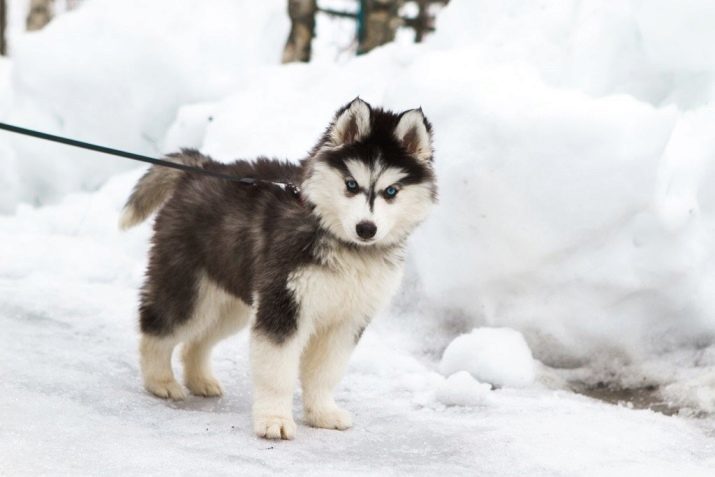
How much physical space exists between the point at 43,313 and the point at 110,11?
4.92 meters

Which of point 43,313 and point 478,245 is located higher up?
point 478,245

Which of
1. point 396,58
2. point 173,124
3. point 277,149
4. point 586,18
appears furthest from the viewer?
point 173,124

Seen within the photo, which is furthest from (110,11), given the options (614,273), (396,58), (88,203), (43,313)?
(614,273)

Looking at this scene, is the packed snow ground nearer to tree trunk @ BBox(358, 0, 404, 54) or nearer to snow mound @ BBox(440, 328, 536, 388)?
snow mound @ BBox(440, 328, 536, 388)

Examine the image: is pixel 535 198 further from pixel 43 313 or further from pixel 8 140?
pixel 8 140

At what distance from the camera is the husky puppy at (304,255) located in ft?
12.2

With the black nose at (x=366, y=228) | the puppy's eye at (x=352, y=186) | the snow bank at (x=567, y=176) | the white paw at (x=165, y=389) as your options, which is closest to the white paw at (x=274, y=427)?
the white paw at (x=165, y=389)

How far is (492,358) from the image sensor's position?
5.05 meters

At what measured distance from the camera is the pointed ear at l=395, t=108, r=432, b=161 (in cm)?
379

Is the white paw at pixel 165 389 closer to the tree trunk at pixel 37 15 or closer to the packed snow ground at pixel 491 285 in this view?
the packed snow ground at pixel 491 285

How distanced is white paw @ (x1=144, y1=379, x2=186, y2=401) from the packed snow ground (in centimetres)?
7

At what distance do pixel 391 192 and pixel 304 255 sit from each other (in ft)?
1.40

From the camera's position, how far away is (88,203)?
8500 mm

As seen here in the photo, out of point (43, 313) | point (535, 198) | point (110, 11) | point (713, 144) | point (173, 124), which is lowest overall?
point (43, 313)
